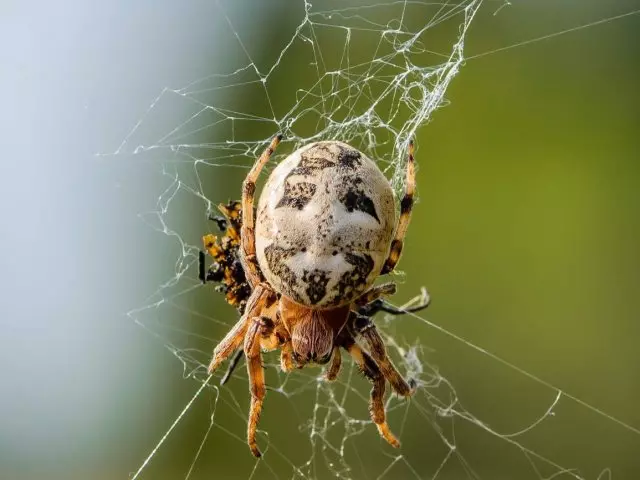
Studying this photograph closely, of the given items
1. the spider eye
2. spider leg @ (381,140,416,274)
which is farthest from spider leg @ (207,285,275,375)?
spider leg @ (381,140,416,274)

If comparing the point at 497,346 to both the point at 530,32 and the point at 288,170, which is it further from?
the point at 288,170

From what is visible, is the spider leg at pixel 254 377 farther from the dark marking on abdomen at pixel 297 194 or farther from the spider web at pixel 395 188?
the dark marking on abdomen at pixel 297 194

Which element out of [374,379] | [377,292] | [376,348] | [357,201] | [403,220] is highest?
[357,201]

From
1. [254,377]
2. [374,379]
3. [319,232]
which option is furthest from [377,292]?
[254,377]

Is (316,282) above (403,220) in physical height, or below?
below

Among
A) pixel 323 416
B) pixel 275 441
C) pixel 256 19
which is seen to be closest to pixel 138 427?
pixel 275 441

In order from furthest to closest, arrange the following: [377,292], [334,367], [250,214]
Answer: [334,367] → [377,292] → [250,214]

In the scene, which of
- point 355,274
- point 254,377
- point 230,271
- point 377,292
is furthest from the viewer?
point 230,271

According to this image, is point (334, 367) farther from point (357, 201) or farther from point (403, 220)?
point (357, 201)
